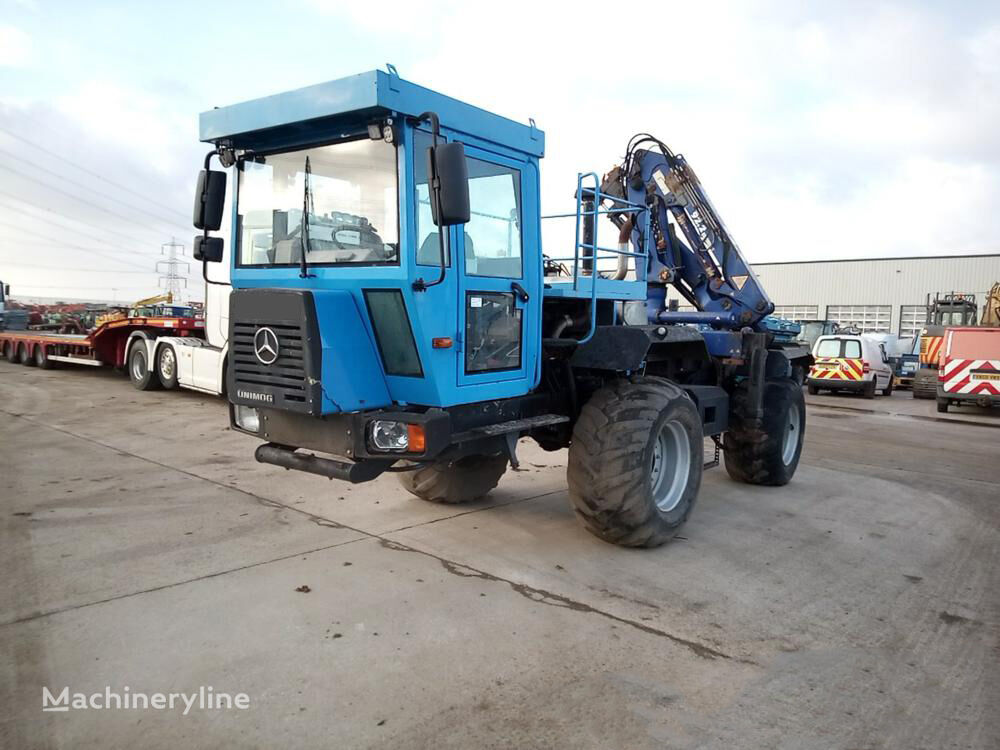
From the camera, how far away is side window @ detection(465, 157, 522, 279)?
4543mm

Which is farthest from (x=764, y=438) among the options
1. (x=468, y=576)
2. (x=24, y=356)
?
(x=24, y=356)

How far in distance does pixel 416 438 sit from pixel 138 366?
12500 millimetres

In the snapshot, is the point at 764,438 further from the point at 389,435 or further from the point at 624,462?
the point at 389,435

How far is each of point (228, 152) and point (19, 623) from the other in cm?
307

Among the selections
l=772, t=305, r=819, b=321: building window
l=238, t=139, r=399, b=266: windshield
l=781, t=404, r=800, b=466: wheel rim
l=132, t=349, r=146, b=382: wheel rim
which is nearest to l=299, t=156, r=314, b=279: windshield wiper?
l=238, t=139, r=399, b=266: windshield

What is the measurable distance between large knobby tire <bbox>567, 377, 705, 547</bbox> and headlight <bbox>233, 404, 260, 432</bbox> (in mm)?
2202

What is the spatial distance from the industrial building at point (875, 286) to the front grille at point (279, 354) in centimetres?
3590

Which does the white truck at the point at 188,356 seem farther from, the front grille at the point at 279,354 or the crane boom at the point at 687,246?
the front grille at the point at 279,354

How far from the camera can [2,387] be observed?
1438cm

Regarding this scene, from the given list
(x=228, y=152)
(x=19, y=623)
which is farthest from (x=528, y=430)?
(x=19, y=623)

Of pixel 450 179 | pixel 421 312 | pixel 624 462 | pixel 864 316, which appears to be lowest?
pixel 624 462

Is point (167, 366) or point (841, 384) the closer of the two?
point (167, 366)

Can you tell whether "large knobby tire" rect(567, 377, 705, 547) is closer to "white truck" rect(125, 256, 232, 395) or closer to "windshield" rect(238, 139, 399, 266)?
"windshield" rect(238, 139, 399, 266)

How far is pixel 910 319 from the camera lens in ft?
119
